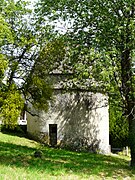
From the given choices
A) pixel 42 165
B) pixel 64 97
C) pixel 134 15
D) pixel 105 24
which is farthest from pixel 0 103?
pixel 64 97

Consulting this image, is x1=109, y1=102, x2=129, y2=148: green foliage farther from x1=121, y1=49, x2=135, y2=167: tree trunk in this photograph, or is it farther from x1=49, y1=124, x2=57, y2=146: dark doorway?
x1=121, y1=49, x2=135, y2=167: tree trunk

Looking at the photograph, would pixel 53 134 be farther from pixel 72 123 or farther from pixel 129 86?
pixel 129 86

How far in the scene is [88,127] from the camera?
2897 centimetres

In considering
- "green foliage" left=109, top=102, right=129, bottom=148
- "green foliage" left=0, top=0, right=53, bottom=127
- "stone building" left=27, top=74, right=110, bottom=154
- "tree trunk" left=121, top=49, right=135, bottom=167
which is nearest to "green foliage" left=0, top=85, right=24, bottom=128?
"green foliage" left=0, top=0, right=53, bottom=127

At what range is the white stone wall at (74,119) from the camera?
28.8 meters

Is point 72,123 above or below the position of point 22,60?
below

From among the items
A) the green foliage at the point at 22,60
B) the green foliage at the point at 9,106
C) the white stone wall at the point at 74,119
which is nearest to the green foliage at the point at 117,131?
the white stone wall at the point at 74,119

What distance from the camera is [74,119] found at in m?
28.9

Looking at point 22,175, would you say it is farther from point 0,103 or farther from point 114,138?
point 114,138

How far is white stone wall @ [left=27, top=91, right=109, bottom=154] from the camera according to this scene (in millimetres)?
28750

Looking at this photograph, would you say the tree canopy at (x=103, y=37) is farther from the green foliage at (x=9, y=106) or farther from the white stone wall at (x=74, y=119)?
the white stone wall at (x=74, y=119)

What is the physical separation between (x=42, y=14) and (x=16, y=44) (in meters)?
2.03

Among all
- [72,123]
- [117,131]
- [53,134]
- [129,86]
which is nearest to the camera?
[129,86]

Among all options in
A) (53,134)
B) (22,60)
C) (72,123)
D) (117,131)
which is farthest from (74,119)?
(22,60)
